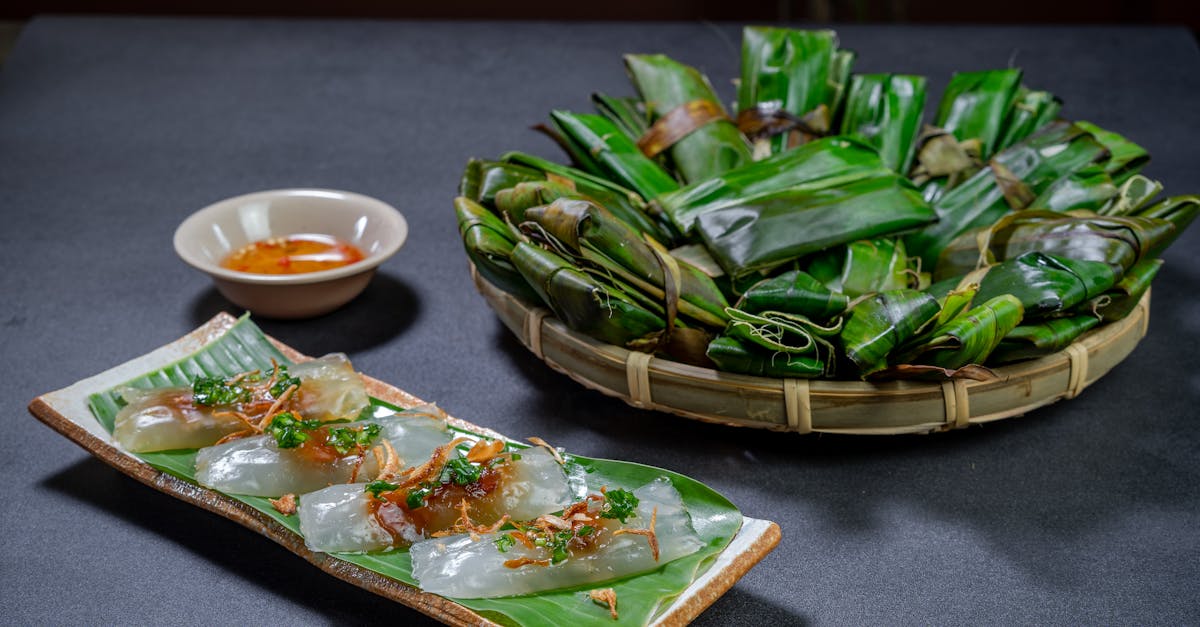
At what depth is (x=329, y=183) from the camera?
2.49 m

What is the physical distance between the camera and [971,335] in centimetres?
147

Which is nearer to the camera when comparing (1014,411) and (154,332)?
(1014,411)

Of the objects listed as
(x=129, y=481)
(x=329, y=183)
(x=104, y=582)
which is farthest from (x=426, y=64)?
(x=104, y=582)

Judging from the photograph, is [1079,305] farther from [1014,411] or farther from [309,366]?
[309,366]

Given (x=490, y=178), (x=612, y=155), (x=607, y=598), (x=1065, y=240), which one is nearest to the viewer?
(x=607, y=598)

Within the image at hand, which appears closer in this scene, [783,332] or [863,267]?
[783,332]

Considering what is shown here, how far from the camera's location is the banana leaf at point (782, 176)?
6.07ft

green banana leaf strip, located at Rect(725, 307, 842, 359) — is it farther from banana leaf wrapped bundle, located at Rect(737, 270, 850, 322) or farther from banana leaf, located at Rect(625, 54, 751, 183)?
banana leaf, located at Rect(625, 54, 751, 183)

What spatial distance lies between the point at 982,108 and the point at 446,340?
1097 millimetres

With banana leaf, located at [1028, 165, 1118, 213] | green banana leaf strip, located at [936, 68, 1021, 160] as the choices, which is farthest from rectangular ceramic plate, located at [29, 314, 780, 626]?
green banana leaf strip, located at [936, 68, 1021, 160]

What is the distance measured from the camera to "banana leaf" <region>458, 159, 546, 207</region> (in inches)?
72.2

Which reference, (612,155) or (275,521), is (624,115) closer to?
(612,155)

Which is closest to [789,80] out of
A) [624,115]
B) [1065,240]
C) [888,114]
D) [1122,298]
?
[888,114]

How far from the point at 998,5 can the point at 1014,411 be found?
327 cm
